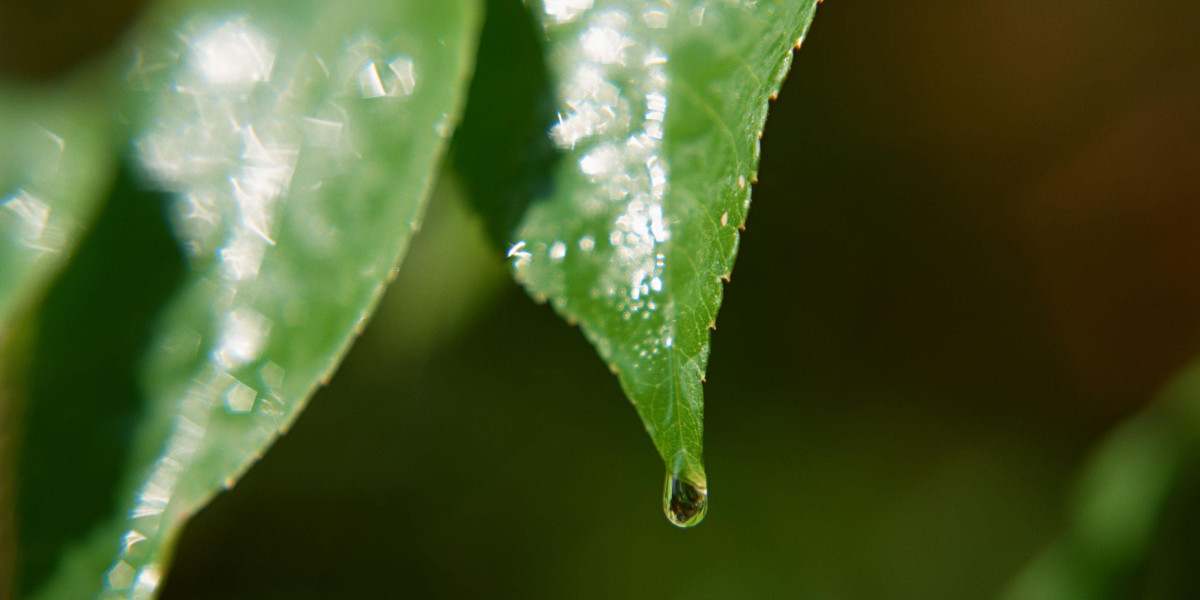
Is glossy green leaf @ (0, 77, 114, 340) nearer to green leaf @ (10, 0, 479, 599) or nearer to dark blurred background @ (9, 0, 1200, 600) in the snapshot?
green leaf @ (10, 0, 479, 599)

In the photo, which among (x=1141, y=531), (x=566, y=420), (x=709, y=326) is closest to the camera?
(x=709, y=326)

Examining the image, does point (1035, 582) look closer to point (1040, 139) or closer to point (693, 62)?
point (1040, 139)

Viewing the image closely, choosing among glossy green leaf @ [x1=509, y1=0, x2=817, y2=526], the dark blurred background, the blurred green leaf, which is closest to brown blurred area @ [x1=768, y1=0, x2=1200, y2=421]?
the dark blurred background

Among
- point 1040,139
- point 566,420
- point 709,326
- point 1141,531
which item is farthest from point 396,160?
point 1040,139

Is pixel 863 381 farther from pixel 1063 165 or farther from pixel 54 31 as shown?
pixel 54 31

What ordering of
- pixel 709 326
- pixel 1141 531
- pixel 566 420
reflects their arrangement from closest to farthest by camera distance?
pixel 709 326, pixel 1141 531, pixel 566 420

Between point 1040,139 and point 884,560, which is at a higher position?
point 1040,139

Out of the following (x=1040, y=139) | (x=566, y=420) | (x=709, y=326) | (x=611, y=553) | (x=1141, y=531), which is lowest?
(x=611, y=553)

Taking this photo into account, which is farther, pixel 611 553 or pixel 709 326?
pixel 611 553
